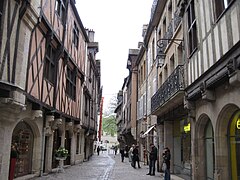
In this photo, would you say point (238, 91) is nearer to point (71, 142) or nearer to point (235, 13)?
point (235, 13)

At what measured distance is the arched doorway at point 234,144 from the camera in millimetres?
7042

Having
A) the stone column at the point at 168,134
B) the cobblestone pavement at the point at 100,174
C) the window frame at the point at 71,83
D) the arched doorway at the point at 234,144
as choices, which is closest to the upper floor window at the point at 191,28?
the arched doorway at the point at 234,144

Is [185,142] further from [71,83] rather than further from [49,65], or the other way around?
[71,83]

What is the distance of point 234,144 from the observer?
7223 mm

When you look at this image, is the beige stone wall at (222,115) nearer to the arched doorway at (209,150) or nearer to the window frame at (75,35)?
the arched doorway at (209,150)

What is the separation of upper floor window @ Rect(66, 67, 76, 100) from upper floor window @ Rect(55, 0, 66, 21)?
10.6 ft

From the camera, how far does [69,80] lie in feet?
54.0

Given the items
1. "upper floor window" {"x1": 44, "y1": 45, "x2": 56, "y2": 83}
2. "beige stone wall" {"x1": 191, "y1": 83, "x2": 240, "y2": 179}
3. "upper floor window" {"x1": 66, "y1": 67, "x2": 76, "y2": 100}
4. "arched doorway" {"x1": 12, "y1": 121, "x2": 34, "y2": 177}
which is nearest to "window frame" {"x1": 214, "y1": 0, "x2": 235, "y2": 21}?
"beige stone wall" {"x1": 191, "y1": 83, "x2": 240, "y2": 179}

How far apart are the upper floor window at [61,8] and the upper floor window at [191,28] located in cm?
613

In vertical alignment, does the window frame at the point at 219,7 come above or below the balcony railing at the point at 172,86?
above

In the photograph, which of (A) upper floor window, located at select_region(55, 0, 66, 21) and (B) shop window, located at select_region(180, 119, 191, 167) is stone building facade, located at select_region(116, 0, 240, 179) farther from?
(A) upper floor window, located at select_region(55, 0, 66, 21)

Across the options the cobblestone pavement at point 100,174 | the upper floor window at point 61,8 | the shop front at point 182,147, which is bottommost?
the cobblestone pavement at point 100,174

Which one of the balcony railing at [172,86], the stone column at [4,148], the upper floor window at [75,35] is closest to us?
the stone column at [4,148]

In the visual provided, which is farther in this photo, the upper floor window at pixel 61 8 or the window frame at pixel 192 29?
the upper floor window at pixel 61 8
